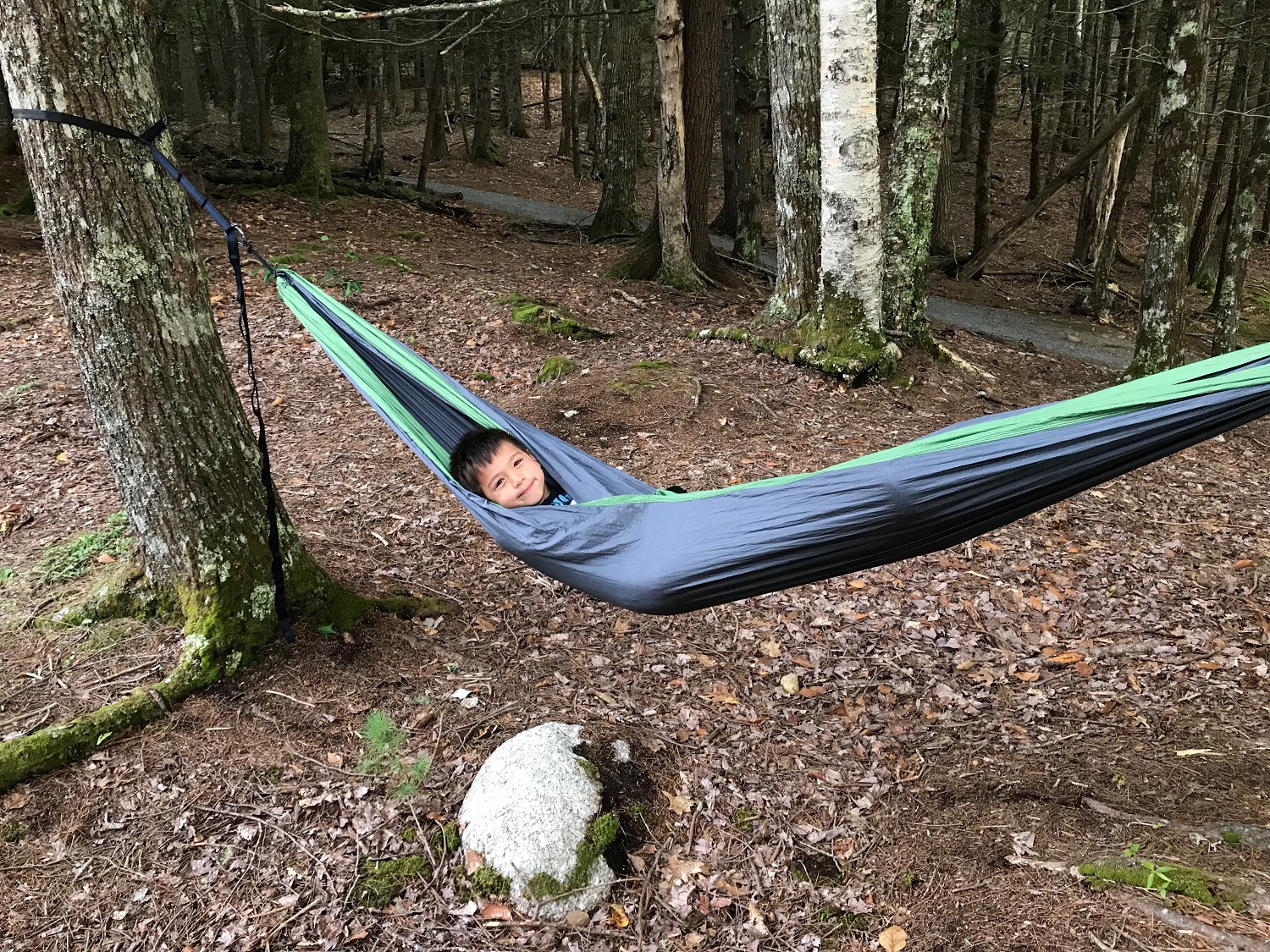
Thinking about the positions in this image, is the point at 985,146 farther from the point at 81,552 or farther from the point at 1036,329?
the point at 81,552

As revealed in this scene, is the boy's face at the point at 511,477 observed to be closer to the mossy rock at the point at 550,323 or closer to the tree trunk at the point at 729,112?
the mossy rock at the point at 550,323

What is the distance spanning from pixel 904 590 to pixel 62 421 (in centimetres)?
396

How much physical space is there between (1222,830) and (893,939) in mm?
847

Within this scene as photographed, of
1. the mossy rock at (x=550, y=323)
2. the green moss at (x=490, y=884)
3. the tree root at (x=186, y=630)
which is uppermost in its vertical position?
the mossy rock at (x=550, y=323)

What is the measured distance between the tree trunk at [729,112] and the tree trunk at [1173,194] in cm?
432

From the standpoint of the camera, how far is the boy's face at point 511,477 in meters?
2.41

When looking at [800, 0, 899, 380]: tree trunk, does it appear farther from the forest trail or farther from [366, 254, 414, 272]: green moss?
[366, 254, 414, 272]: green moss

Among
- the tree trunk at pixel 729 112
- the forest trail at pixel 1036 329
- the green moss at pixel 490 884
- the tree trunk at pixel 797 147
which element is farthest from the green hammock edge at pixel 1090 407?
the tree trunk at pixel 729 112

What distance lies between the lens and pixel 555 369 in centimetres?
457

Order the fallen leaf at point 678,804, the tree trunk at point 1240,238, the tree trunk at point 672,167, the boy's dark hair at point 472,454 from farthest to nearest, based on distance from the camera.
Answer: the tree trunk at point 672,167 → the tree trunk at point 1240,238 → the boy's dark hair at point 472,454 → the fallen leaf at point 678,804

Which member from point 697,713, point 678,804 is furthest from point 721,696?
point 678,804

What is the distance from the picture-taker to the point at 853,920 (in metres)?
1.81

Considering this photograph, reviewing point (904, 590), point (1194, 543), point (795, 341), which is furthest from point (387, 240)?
point (1194, 543)

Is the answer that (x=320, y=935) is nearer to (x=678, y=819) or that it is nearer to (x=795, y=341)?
(x=678, y=819)
